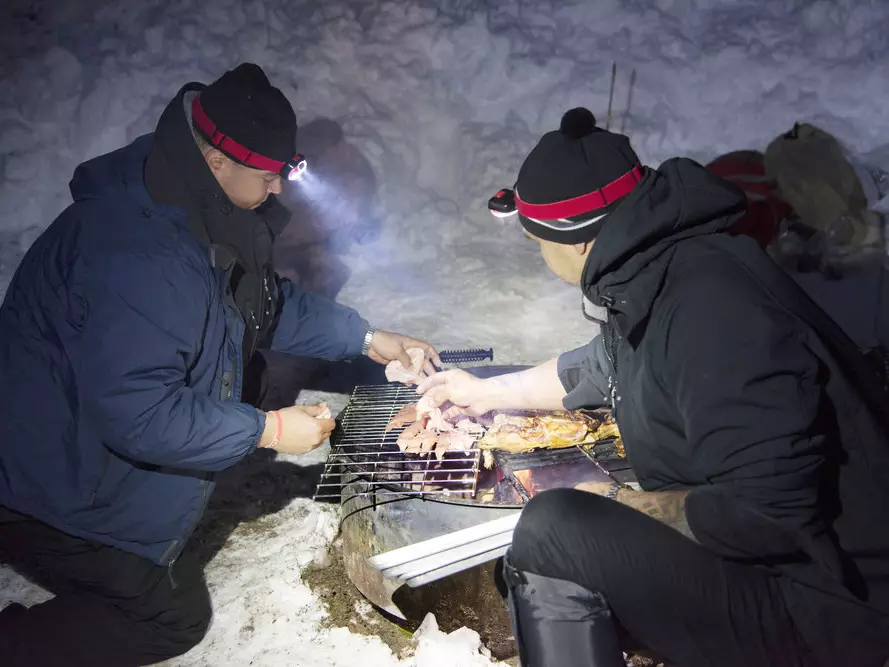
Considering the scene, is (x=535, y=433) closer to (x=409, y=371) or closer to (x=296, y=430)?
(x=409, y=371)

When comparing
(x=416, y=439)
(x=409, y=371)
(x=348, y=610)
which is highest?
(x=409, y=371)

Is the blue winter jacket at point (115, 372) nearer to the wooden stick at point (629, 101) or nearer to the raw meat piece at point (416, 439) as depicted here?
the raw meat piece at point (416, 439)

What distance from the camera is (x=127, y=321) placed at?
2959 mm

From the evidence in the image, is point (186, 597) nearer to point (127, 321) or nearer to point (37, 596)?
point (37, 596)

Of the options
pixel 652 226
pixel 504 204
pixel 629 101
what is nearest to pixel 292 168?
pixel 504 204

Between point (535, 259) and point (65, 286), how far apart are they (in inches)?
225

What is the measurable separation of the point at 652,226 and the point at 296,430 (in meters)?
2.20

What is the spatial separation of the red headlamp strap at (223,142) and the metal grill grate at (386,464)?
1743 millimetres

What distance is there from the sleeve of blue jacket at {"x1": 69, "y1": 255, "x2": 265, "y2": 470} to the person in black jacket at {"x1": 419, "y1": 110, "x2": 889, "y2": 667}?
1.69 metres

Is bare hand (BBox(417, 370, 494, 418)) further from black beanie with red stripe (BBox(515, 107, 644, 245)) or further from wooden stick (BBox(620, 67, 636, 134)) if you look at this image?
wooden stick (BBox(620, 67, 636, 134))

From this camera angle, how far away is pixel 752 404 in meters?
2.08

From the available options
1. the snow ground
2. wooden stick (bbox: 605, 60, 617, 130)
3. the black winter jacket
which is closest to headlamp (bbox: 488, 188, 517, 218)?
the black winter jacket

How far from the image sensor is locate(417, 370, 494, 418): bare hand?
4.21 metres

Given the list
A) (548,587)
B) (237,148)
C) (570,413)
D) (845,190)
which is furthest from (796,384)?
(845,190)
